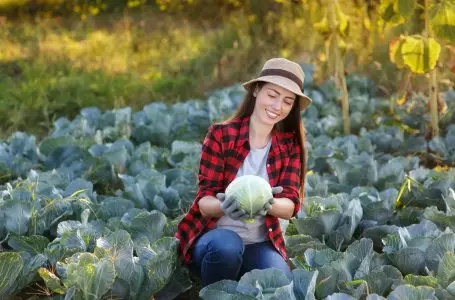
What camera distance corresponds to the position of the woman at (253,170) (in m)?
2.85

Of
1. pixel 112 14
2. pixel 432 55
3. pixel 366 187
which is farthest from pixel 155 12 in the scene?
pixel 366 187

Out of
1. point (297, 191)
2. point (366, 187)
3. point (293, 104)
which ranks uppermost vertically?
point (293, 104)

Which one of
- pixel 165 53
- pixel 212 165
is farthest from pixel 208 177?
pixel 165 53

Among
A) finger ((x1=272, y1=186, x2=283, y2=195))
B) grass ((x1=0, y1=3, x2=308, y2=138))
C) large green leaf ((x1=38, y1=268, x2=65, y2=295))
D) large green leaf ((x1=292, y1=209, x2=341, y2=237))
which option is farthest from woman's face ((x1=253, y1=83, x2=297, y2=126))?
grass ((x1=0, y1=3, x2=308, y2=138))

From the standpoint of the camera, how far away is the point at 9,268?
2762 millimetres

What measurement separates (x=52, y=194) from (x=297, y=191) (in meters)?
1.39

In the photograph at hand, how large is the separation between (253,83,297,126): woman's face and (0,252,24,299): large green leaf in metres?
1.06

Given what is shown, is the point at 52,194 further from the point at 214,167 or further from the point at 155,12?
the point at 155,12

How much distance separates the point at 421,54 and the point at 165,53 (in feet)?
17.1

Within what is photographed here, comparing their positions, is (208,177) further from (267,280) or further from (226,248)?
(267,280)

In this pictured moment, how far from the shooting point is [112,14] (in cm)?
1296

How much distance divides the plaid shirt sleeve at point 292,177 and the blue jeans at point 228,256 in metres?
0.20

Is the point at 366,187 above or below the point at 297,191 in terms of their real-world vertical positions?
below

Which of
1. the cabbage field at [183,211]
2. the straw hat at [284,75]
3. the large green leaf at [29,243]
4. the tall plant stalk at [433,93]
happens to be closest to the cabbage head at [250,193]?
the cabbage field at [183,211]
